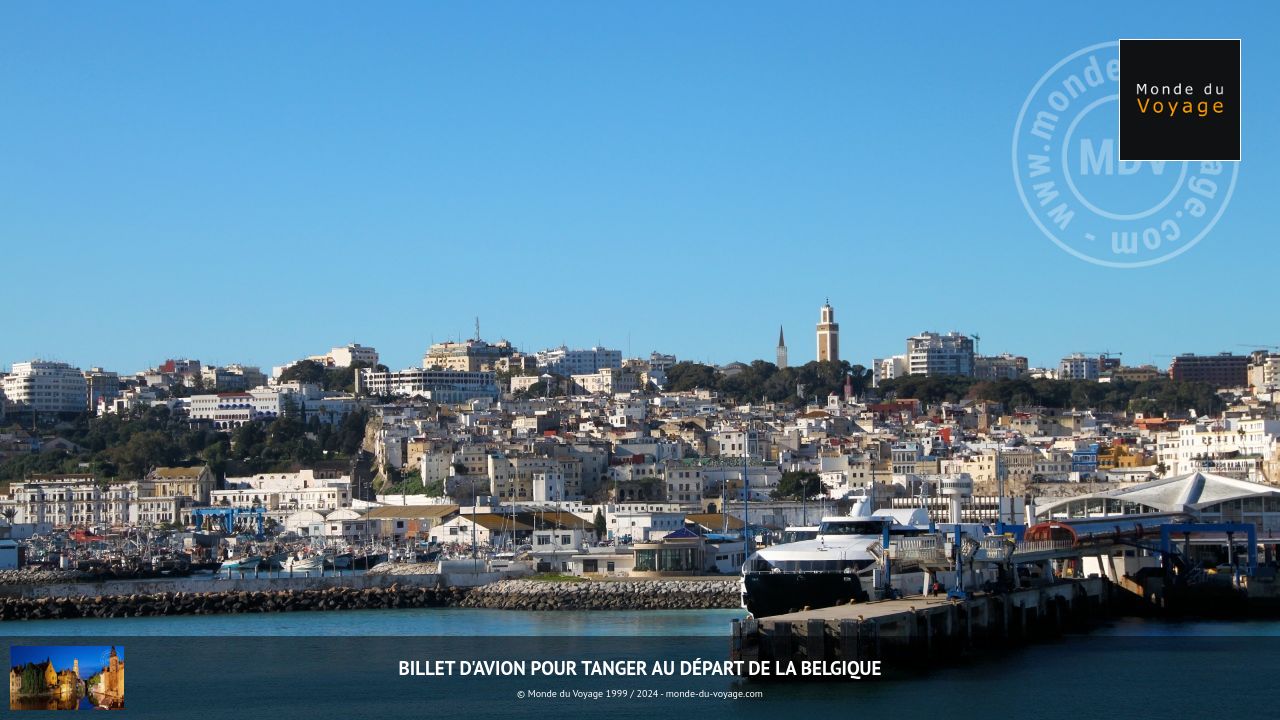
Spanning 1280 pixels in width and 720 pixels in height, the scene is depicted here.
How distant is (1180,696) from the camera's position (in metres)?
26.1

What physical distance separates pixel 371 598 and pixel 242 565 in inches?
669

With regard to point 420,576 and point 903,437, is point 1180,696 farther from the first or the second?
point 903,437

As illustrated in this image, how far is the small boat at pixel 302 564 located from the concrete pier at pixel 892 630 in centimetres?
2926

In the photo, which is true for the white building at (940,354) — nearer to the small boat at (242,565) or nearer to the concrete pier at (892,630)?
the small boat at (242,565)

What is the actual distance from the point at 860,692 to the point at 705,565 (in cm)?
2159

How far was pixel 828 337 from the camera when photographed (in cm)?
14250

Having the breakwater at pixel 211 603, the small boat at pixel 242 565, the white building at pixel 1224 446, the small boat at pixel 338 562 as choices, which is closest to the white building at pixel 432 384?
the white building at pixel 1224 446

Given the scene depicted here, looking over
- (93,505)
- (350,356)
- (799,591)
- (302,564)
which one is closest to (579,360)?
(350,356)

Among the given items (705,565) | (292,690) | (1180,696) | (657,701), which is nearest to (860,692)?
(657,701)

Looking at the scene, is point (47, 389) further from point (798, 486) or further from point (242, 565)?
point (242, 565)

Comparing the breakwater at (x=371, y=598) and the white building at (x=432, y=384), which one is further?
the white building at (x=432, y=384)

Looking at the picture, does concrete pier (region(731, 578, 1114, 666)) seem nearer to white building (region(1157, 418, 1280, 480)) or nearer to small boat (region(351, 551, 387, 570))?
small boat (region(351, 551, 387, 570))

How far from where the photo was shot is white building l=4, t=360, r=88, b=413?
421ft

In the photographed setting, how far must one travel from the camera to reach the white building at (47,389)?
128m
